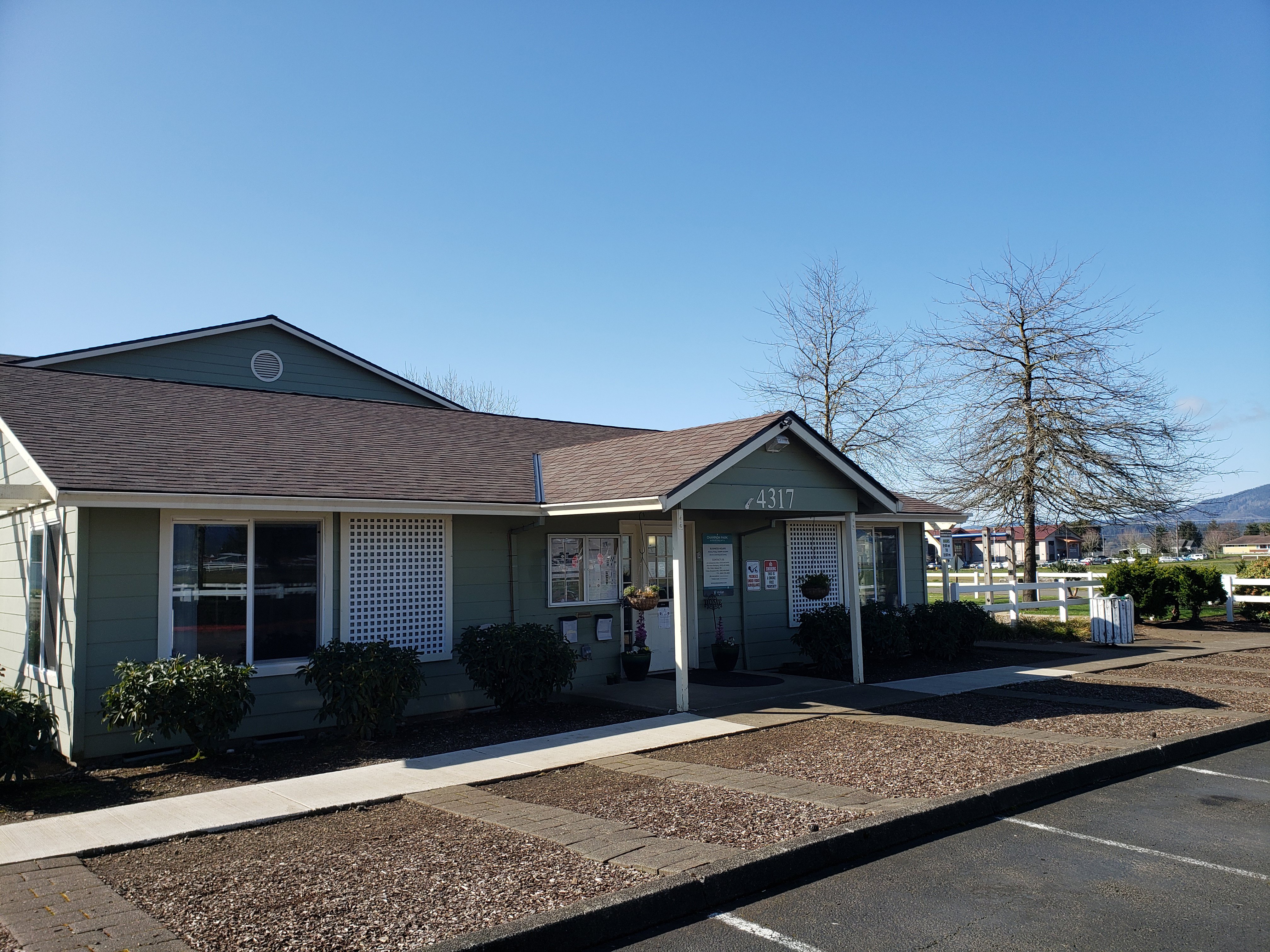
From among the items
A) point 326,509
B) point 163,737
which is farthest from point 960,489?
point 163,737

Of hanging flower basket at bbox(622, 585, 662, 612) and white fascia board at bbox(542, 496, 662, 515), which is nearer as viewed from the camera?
white fascia board at bbox(542, 496, 662, 515)

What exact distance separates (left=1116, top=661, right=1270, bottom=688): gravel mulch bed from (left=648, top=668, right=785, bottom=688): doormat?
5.54 meters

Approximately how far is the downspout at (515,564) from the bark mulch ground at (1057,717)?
16.0 feet

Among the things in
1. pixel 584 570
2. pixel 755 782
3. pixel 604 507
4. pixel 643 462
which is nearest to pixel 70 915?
pixel 755 782

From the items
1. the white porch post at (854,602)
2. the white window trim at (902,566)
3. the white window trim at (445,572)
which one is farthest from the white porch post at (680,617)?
the white window trim at (902,566)

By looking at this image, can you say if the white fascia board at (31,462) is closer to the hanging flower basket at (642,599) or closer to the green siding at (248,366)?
the green siding at (248,366)

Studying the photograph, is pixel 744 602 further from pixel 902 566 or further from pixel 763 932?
pixel 763 932

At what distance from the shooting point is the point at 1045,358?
→ 81.5 ft

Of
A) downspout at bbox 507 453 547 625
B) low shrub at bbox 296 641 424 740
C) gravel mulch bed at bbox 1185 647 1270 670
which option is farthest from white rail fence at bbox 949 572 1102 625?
low shrub at bbox 296 641 424 740

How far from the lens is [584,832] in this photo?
6066 mm

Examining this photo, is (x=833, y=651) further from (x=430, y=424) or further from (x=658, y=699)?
(x=430, y=424)

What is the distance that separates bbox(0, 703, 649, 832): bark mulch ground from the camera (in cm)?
746

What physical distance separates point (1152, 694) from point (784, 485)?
18.5 ft

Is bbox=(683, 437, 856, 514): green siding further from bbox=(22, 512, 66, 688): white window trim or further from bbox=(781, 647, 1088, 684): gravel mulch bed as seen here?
bbox=(22, 512, 66, 688): white window trim
